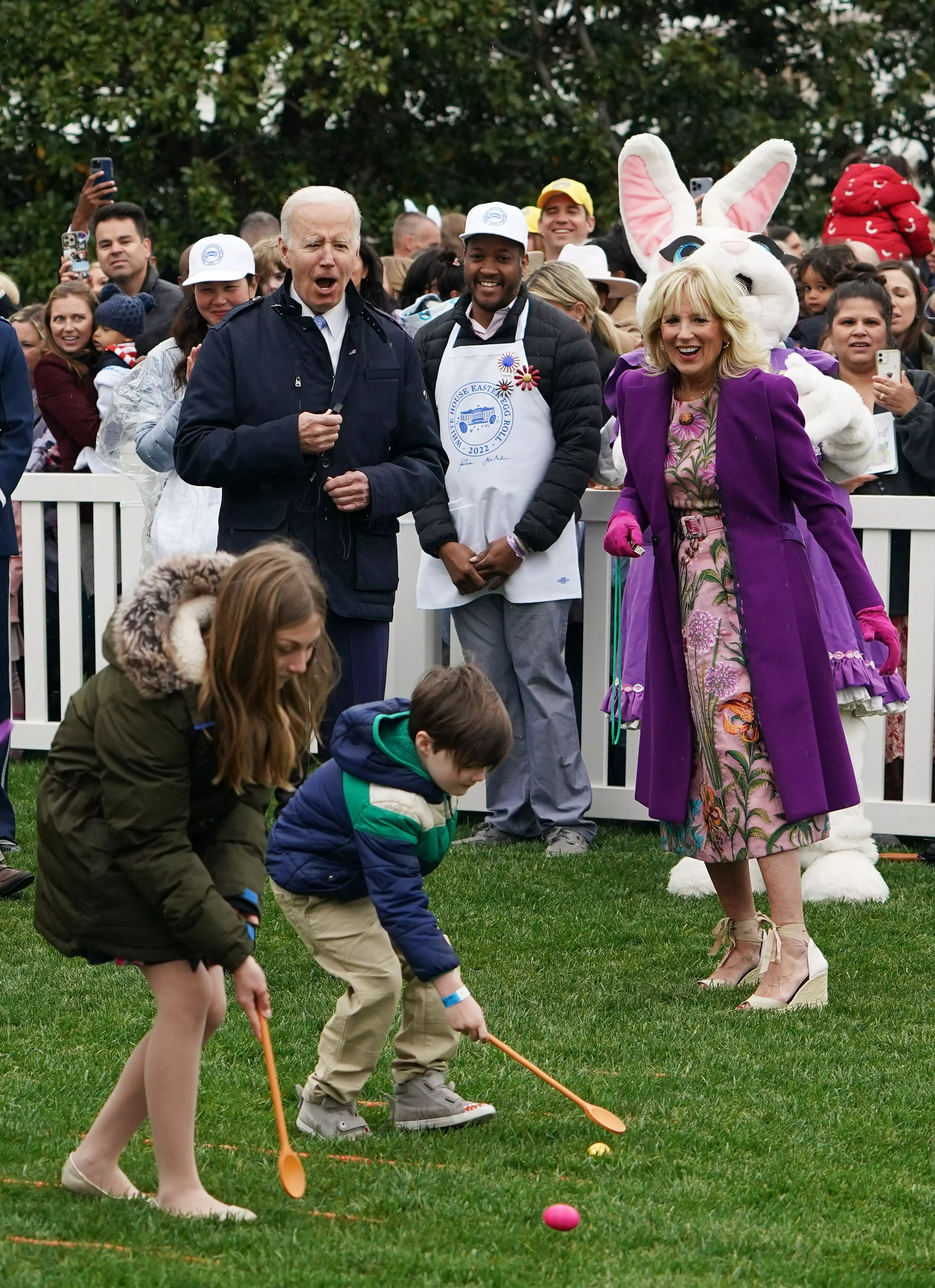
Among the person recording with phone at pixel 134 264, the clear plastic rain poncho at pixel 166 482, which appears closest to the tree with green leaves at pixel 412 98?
the person recording with phone at pixel 134 264

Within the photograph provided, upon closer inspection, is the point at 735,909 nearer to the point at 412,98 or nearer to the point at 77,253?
the point at 77,253

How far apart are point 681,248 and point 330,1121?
137 inches

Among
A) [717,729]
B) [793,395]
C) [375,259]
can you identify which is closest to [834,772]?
[717,729]

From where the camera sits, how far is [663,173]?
6.93 metres

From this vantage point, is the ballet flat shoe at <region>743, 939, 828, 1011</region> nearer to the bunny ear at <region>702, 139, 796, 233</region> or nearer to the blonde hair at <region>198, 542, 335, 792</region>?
the blonde hair at <region>198, 542, 335, 792</region>

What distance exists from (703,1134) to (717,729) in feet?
4.90

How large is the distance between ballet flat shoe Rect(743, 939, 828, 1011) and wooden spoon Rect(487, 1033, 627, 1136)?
3.65ft

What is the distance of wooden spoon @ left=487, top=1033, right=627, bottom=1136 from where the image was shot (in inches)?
A: 166

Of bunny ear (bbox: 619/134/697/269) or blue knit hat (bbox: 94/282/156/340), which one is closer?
bunny ear (bbox: 619/134/697/269)

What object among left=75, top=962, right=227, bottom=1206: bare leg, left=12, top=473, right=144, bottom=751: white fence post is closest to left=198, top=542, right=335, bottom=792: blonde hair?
left=75, top=962, right=227, bottom=1206: bare leg

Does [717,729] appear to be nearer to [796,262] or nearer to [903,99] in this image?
[796,262]

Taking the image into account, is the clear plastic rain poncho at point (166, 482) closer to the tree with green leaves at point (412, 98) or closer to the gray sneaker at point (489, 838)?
the gray sneaker at point (489, 838)

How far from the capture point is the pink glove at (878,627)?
548 centimetres

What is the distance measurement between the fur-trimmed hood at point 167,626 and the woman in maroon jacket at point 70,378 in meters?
5.73
